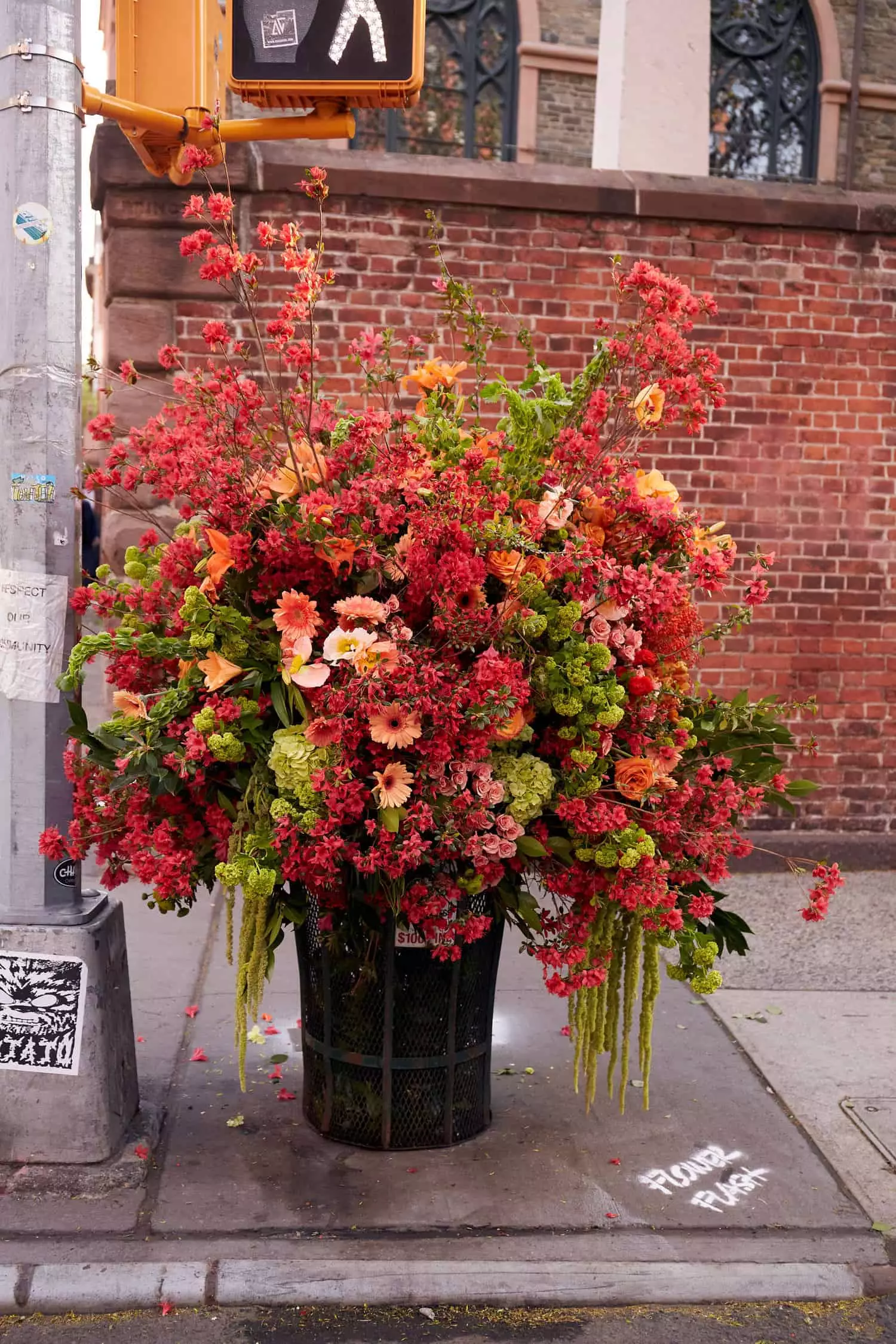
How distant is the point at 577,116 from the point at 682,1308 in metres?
13.7

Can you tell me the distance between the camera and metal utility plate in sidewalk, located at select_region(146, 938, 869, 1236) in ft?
11.9

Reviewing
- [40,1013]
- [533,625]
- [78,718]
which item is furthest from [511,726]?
[40,1013]

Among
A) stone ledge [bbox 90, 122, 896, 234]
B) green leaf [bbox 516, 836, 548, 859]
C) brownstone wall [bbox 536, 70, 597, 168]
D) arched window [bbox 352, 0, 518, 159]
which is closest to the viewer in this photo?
green leaf [bbox 516, 836, 548, 859]

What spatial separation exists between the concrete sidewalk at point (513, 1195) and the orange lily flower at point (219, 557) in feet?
5.84

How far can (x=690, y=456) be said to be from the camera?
7.24m

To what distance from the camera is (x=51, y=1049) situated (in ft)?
12.2

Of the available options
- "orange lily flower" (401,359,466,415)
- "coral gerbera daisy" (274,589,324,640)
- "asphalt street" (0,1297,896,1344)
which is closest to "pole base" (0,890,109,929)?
"asphalt street" (0,1297,896,1344)

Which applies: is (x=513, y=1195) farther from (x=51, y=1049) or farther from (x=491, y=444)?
(x=491, y=444)

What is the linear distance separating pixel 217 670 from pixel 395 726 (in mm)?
501

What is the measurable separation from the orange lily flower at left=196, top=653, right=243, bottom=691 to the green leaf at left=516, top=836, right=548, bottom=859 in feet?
2.87

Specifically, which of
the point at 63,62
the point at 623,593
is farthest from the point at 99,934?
the point at 63,62

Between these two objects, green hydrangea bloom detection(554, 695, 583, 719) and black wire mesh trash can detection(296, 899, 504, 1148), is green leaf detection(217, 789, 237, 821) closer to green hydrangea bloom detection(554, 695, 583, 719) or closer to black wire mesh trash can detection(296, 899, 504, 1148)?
black wire mesh trash can detection(296, 899, 504, 1148)

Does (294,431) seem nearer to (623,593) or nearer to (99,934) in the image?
(623,593)

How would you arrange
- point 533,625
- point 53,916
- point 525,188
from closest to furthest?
point 533,625, point 53,916, point 525,188
